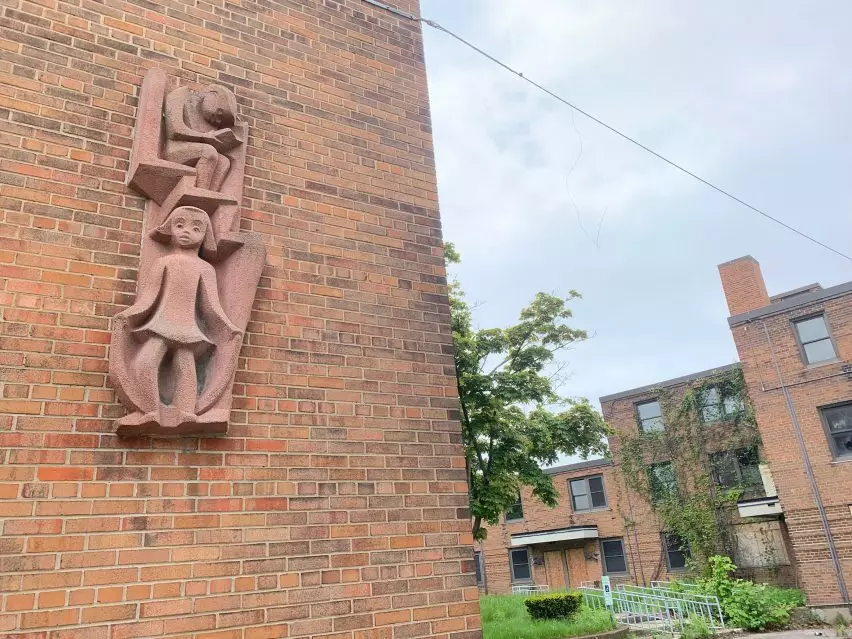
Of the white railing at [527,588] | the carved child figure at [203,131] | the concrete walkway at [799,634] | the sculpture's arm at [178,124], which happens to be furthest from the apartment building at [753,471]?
the sculpture's arm at [178,124]

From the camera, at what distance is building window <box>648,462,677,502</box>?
928 inches

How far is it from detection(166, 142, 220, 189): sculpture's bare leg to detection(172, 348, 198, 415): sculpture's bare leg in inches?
37.3

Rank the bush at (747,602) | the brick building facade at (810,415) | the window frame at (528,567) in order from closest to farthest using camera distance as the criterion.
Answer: the bush at (747,602) < the brick building facade at (810,415) < the window frame at (528,567)

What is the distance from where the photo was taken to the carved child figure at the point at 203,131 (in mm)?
3262

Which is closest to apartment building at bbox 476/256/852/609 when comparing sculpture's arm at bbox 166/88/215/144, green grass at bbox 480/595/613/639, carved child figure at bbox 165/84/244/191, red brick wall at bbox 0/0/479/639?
green grass at bbox 480/595/613/639

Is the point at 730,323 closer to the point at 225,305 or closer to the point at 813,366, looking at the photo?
the point at 813,366

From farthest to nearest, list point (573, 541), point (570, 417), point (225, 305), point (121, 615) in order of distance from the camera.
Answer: point (573, 541), point (570, 417), point (225, 305), point (121, 615)

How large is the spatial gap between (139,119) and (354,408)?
189 centimetres

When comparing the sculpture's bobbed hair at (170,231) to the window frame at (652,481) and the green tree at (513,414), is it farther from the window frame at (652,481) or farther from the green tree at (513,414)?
the window frame at (652,481)

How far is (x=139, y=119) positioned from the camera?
10.7 ft

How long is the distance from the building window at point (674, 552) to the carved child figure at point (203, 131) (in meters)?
24.0

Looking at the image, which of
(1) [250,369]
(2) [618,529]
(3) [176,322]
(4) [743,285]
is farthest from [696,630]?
(3) [176,322]

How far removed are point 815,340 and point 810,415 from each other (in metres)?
2.36

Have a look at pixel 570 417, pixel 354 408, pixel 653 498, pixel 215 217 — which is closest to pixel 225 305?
pixel 215 217
